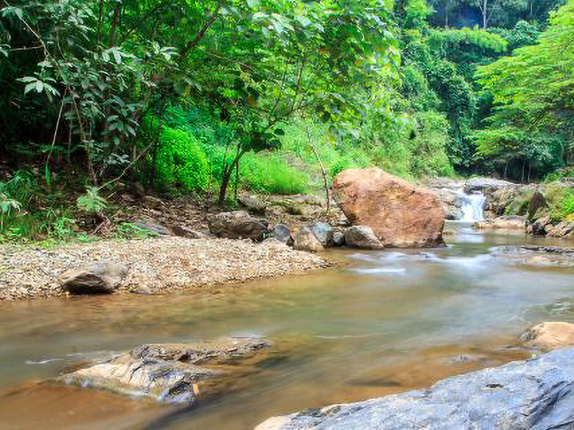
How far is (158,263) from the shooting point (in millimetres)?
4879

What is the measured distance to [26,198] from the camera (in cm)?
573

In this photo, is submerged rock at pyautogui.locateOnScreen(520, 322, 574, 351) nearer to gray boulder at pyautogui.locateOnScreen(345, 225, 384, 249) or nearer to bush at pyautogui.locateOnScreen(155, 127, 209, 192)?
gray boulder at pyautogui.locateOnScreen(345, 225, 384, 249)

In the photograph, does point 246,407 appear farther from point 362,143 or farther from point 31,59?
point 362,143

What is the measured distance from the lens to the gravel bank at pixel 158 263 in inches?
166

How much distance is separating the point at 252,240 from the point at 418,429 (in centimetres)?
569

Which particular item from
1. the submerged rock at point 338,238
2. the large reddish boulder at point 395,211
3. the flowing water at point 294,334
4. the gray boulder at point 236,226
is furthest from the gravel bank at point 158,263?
the large reddish boulder at point 395,211

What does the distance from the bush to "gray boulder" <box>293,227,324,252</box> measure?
9.17ft

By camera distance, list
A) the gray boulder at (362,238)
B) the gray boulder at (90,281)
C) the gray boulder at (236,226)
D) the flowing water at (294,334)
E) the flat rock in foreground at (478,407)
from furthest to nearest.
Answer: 1. the gray boulder at (362,238)
2. the gray boulder at (236,226)
3. the gray boulder at (90,281)
4. the flowing water at (294,334)
5. the flat rock in foreground at (478,407)

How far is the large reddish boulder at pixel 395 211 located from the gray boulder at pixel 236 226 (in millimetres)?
2273

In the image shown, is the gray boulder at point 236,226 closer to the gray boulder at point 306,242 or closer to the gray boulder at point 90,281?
the gray boulder at point 306,242

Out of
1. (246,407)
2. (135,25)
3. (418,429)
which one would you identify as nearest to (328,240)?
(135,25)

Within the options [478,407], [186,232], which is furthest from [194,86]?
[478,407]

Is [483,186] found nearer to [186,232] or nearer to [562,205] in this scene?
[562,205]

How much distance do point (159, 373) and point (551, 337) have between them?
2.36 metres
